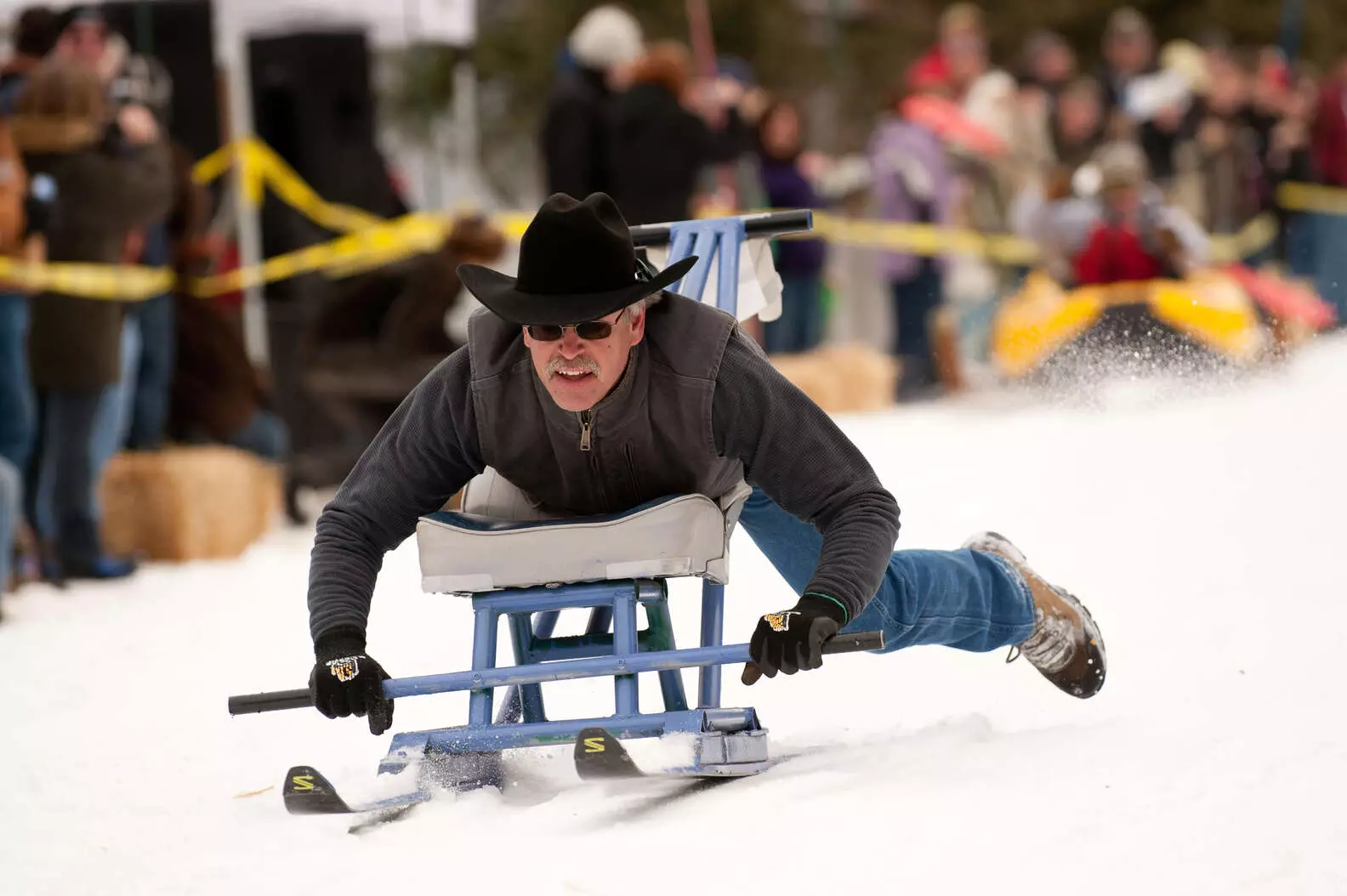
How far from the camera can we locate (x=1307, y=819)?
327 cm

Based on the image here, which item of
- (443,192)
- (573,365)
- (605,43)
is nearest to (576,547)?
(573,365)

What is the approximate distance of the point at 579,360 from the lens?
142 inches

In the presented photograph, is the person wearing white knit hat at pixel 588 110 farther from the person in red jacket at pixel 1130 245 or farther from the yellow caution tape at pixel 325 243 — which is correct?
the person in red jacket at pixel 1130 245

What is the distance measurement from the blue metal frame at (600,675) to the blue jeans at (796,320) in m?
6.88

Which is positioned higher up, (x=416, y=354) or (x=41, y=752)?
(x=416, y=354)

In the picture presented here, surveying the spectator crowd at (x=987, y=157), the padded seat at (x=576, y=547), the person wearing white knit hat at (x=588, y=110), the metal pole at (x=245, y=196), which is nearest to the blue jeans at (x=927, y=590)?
the padded seat at (x=576, y=547)

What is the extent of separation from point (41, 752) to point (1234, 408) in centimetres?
683

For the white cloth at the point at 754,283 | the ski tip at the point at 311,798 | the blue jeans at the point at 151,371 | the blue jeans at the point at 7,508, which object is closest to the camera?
the ski tip at the point at 311,798

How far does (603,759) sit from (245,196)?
20.7 feet

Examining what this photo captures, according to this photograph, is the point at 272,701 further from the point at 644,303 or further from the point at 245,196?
the point at 245,196

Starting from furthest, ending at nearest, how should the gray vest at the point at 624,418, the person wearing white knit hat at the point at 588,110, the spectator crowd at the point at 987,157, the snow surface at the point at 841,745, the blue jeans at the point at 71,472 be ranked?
the spectator crowd at the point at 987,157, the person wearing white knit hat at the point at 588,110, the blue jeans at the point at 71,472, the gray vest at the point at 624,418, the snow surface at the point at 841,745

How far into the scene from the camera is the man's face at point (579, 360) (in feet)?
11.8

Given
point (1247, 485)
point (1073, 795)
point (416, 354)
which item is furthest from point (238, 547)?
point (1073, 795)

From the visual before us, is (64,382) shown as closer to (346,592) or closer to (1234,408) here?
(346,592)
